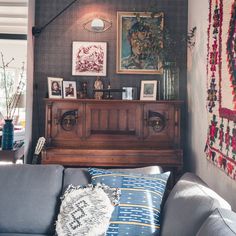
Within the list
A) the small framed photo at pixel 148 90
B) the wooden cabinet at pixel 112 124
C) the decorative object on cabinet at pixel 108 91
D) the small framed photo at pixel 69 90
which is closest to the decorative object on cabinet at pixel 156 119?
the wooden cabinet at pixel 112 124

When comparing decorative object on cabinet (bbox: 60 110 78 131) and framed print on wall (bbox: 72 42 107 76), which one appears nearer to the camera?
decorative object on cabinet (bbox: 60 110 78 131)

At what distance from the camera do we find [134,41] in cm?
395

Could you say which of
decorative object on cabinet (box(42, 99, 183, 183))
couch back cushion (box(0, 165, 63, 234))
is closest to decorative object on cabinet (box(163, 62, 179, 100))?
decorative object on cabinet (box(42, 99, 183, 183))

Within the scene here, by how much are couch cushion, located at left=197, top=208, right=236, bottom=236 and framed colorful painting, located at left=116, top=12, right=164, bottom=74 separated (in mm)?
2501

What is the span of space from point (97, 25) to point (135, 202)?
86.4 inches

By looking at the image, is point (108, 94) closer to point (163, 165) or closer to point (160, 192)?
point (163, 165)

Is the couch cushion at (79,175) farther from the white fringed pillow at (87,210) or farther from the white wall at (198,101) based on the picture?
the white wall at (198,101)

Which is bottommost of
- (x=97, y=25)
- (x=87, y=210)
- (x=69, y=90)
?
(x=87, y=210)

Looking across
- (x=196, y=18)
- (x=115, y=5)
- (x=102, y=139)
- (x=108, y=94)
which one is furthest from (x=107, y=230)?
(x=115, y=5)

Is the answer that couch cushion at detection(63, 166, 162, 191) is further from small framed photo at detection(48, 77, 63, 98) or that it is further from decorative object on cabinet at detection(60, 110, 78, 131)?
small framed photo at detection(48, 77, 63, 98)

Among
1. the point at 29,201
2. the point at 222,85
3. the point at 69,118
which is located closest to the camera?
the point at 29,201

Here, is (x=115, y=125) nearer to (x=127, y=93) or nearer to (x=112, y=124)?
(x=112, y=124)

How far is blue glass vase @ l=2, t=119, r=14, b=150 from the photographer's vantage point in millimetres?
3393

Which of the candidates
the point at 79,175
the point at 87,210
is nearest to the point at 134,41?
the point at 79,175
